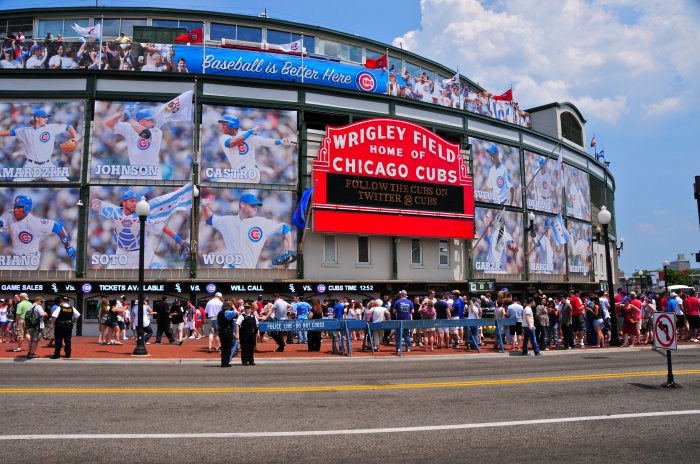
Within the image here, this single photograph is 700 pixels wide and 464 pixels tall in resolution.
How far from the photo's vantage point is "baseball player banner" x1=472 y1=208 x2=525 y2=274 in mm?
36625

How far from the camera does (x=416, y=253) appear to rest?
113ft

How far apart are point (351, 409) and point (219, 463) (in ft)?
11.0

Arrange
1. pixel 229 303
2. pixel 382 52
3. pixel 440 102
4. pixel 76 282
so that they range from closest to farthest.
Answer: pixel 229 303 < pixel 76 282 < pixel 440 102 < pixel 382 52

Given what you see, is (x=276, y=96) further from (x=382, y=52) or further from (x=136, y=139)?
(x=382, y=52)

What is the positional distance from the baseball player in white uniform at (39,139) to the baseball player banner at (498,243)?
24642 millimetres

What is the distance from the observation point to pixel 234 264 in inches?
1158

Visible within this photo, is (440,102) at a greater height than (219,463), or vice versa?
(440,102)

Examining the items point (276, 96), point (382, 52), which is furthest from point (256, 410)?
point (382, 52)

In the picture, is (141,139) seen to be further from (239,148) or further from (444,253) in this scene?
(444,253)

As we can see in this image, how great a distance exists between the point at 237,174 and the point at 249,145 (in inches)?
72.7

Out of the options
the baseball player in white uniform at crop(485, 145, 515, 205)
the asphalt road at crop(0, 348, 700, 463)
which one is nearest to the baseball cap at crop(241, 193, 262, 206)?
the baseball player in white uniform at crop(485, 145, 515, 205)

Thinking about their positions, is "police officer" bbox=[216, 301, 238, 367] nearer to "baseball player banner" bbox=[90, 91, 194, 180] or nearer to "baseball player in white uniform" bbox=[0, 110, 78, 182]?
"baseball player banner" bbox=[90, 91, 194, 180]

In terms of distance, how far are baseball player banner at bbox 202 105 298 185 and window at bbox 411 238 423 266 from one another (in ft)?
28.4

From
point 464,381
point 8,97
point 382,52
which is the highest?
point 382,52
